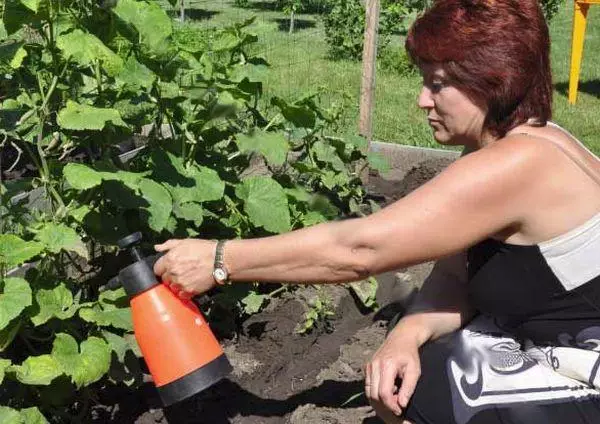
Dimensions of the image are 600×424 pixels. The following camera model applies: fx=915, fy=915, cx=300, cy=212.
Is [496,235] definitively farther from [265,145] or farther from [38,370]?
[265,145]

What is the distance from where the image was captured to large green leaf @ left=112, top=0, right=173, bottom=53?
2862 millimetres

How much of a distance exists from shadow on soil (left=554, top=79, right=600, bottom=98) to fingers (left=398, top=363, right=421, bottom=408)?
719 cm

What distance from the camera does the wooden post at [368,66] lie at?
206 inches

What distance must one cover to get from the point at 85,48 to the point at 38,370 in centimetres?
90

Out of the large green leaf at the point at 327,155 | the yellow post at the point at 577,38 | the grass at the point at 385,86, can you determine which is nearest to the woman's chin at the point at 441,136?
the grass at the point at 385,86

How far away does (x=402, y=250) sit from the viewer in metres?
2.20

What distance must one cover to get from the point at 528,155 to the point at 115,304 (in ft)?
4.58

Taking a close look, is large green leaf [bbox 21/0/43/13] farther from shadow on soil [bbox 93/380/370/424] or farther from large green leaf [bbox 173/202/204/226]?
shadow on soil [bbox 93/380/370/424]

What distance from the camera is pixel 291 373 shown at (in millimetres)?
3500

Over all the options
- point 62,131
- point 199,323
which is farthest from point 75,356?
point 62,131

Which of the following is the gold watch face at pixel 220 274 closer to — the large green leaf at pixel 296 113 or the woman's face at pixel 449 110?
the woman's face at pixel 449 110

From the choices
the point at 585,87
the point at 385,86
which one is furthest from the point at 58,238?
the point at 585,87

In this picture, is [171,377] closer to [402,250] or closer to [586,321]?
[402,250]

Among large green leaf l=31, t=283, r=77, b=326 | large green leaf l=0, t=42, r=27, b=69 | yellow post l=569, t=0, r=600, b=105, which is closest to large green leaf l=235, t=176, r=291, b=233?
large green leaf l=31, t=283, r=77, b=326
